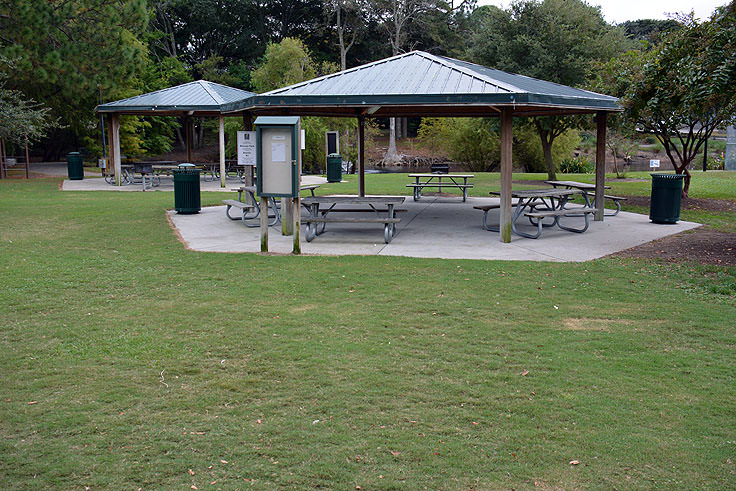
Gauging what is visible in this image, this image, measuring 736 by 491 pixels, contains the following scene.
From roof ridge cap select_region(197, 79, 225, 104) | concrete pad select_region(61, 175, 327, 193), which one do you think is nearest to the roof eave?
concrete pad select_region(61, 175, 327, 193)

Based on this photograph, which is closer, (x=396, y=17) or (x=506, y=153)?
(x=506, y=153)

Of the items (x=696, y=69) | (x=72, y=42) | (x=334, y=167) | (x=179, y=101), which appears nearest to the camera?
(x=696, y=69)

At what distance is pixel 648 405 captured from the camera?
4.35m

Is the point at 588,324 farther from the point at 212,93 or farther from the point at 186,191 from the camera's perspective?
the point at 212,93

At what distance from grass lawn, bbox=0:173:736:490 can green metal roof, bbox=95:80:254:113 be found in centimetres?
1436

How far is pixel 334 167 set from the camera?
24844 millimetres

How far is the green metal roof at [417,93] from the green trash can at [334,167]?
11.8 m

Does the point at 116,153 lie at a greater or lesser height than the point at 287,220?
greater

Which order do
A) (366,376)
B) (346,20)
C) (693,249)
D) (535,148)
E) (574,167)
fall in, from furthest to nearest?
(346,20) < (574,167) < (535,148) < (693,249) < (366,376)

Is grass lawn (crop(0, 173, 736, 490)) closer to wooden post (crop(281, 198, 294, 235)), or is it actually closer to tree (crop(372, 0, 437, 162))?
wooden post (crop(281, 198, 294, 235))

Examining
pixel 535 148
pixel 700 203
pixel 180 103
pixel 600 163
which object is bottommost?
pixel 700 203

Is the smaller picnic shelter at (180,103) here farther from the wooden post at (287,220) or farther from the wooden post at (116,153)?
the wooden post at (287,220)

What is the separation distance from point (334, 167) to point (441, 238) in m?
14.0

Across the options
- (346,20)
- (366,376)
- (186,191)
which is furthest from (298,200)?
(346,20)
